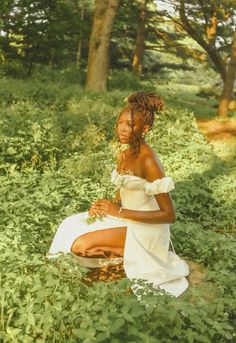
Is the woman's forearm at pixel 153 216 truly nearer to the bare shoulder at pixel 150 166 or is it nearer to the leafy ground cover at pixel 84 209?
the bare shoulder at pixel 150 166

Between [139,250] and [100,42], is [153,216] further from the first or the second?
[100,42]

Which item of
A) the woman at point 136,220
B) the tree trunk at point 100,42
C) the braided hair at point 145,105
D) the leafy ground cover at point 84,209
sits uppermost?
the tree trunk at point 100,42

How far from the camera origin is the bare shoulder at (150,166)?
4.21 metres

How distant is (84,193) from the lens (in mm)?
7031

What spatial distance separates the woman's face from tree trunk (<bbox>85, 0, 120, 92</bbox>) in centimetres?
1318

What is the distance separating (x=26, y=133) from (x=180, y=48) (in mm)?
19142

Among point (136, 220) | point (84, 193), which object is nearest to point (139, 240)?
point (136, 220)

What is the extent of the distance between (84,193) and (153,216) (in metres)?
2.94

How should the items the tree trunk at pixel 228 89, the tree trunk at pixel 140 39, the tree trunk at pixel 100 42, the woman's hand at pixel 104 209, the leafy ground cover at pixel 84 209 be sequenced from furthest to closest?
the tree trunk at pixel 140 39 → the tree trunk at pixel 228 89 → the tree trunk at pixel 100 42 → the woman's hand at pixel 104 209 → the leafy ground cover at pixel 84 209

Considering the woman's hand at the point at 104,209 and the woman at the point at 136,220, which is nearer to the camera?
the woman at the point at 136,220

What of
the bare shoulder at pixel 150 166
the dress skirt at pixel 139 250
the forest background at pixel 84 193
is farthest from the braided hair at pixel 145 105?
the forest background at pixel 84 193

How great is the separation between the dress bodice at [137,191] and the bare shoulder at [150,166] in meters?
0.05

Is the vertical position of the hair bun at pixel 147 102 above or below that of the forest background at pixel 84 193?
above

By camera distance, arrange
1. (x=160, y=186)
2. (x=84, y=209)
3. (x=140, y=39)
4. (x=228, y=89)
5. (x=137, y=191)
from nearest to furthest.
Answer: (x=160, y=186) < (x=137, y=191) < (x=84, y=209) < (x=228, y=89) < (x=140, y=39)
